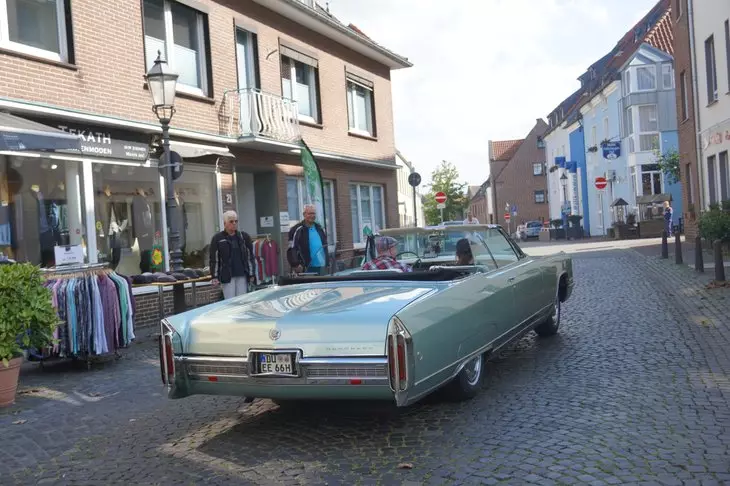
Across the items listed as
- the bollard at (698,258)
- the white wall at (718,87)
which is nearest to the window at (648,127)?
the white wall at (718,87)

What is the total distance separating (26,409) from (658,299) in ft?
28.7

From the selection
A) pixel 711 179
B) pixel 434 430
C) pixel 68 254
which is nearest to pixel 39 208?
pixel 68 254

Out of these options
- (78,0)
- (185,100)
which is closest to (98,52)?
(78,0)

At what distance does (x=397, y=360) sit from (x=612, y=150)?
37.2 meters

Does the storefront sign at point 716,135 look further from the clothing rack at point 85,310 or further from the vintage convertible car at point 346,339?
the clothing rack at point 85,310

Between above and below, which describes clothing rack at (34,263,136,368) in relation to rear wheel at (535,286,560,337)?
above

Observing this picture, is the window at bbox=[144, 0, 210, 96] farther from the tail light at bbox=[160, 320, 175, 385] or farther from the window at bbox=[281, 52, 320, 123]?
the tail light at bbox=[160, 320, 175, 385]

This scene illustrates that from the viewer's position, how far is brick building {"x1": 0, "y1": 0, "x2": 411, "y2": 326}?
1026 centimetres

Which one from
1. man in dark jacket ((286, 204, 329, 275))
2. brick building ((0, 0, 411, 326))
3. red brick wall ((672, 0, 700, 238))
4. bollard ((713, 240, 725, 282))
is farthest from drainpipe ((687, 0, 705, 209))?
man in dark jacket ((286, 204, 329, 275))

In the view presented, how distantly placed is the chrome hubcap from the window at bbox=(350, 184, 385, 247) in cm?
1474

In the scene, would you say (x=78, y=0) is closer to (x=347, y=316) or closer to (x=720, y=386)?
(x=347, y=316)

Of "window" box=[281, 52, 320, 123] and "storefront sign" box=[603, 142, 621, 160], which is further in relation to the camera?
"storefront sign" box=[603, 142, 621, 160]

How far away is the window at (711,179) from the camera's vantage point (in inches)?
814

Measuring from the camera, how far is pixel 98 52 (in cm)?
1128
